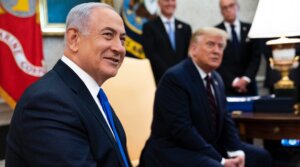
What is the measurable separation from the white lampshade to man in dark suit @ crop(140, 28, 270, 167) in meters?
0.40

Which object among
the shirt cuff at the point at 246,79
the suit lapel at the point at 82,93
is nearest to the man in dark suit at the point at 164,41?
the shirt cuff at the point at 246,79

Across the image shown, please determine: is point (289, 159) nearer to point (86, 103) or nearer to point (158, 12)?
point (158, 12)

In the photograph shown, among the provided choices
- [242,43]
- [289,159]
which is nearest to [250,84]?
[242,43]

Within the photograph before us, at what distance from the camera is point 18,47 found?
116 inches

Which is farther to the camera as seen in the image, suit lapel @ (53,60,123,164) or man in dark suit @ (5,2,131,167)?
suit lapel @ (53,60,123,164)

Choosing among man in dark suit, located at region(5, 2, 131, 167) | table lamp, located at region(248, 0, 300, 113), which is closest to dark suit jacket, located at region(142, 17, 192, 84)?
table lamp, located at region(248, 0, 300, 113)

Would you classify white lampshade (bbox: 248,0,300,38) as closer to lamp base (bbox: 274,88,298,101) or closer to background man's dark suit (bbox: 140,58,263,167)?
background man's dark suit (bbox: 140,58,263,167)

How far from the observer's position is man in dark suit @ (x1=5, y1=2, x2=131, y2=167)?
4.02 ft

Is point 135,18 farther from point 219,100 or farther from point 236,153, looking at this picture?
point 236,153

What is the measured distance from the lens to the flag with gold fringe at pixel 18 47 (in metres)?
2.90

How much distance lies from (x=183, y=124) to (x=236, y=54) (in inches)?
69.5

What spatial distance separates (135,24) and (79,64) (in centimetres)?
310

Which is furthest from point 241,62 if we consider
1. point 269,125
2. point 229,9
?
point 269,125

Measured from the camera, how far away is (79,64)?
1.44 metres
